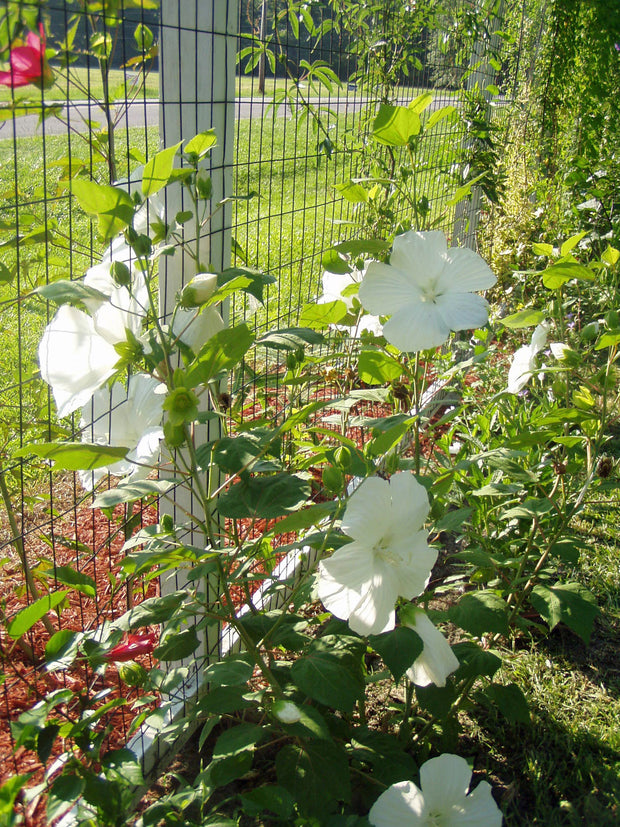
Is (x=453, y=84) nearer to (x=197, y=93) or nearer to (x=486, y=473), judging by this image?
(x=486, y=473)

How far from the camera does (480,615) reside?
1.25 metres

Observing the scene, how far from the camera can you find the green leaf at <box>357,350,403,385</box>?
131cm

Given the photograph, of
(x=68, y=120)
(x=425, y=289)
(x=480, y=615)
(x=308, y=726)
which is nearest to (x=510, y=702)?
(x=480, y=615)

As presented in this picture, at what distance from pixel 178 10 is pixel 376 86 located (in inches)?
73.9

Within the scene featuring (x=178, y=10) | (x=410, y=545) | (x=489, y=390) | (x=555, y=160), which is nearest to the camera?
(x=410, y=545)

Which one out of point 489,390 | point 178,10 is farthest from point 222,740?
point 489,390

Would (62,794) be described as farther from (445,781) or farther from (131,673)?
(445,781)

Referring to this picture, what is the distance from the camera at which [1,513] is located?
2.03m

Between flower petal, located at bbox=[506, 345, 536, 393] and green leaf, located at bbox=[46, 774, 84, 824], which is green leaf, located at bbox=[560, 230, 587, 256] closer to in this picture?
flower petal, located at bbox=[506, 345, 536, 393]

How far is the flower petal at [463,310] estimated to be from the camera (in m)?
1.08

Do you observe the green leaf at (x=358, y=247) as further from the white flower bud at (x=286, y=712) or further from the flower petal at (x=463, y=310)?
the white flower bud at (x=286, y=712)

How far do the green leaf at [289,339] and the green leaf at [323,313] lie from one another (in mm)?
125

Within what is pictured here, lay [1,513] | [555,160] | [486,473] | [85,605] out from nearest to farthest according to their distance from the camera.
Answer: [85,605] < [1,513] < [486,473] < [555,160]

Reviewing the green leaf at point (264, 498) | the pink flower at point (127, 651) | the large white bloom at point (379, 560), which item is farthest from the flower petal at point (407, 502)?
the pink flower at point (127, 651)
